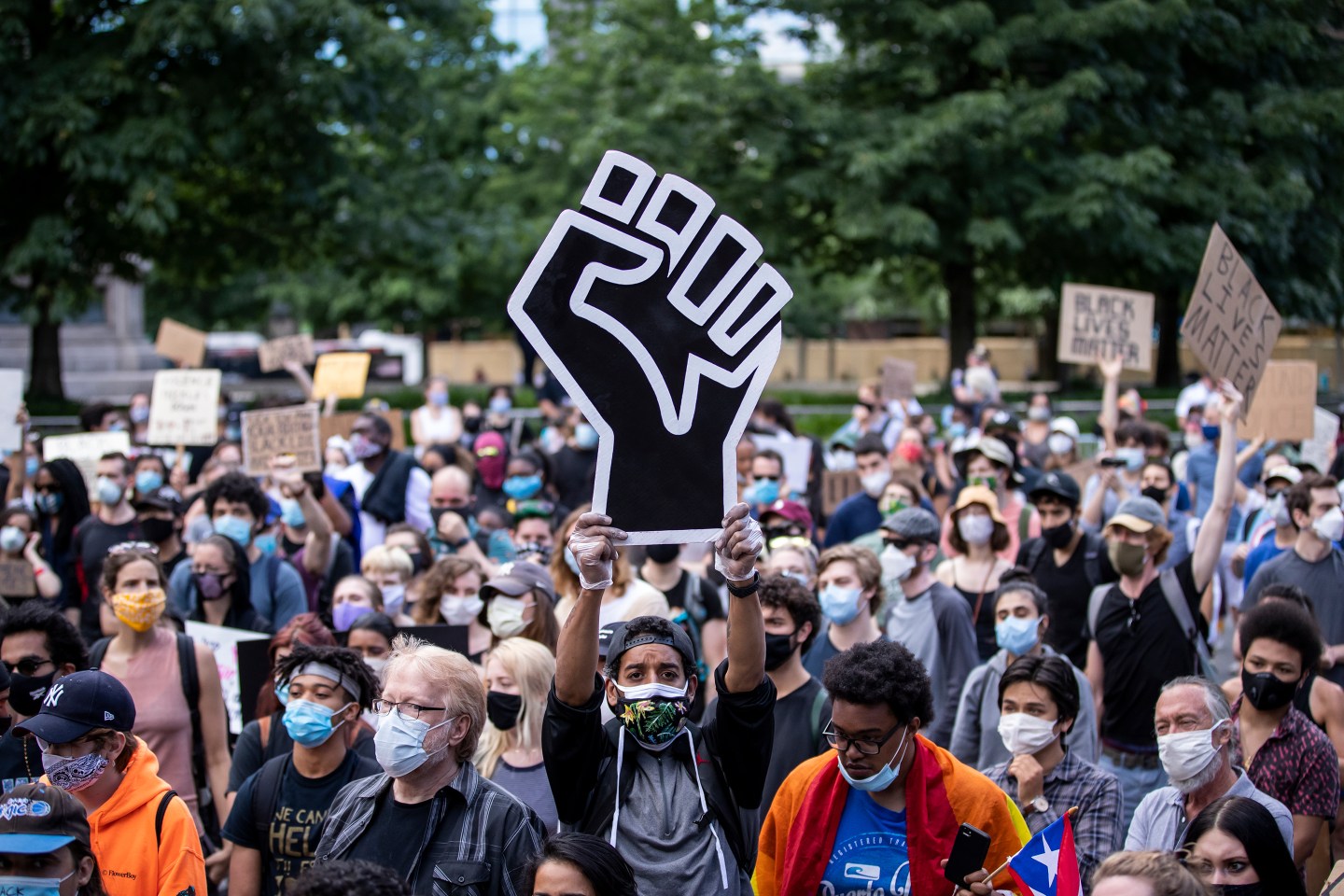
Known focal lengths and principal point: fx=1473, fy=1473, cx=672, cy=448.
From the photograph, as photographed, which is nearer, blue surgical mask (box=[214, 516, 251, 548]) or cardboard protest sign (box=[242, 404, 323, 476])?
blue surgical mask (box=[214, 516, 251, 548])

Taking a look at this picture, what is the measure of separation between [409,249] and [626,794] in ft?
69.8

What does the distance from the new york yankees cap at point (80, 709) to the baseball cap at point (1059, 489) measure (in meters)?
4.86

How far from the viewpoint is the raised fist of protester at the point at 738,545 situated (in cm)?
368

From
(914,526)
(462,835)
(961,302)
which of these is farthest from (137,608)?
(961,302)

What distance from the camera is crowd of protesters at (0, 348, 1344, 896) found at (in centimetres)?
383

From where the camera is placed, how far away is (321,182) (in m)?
22.9

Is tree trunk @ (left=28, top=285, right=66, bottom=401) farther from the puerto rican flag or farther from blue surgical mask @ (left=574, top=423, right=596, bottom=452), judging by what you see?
the puerto rican flag

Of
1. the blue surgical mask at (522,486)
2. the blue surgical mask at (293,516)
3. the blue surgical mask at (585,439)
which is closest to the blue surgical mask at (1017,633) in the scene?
the blue surgical mask at (293,516)

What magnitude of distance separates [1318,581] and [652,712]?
467 cm

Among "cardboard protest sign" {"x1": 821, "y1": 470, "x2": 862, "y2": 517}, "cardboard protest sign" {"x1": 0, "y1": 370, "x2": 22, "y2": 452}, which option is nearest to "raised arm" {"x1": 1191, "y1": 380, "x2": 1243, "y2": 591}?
"cardboard protest sign" {"x1": 821, "y1": 470, "x2": 862, "y2": 517}

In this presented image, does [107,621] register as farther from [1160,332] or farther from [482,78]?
[482,78]

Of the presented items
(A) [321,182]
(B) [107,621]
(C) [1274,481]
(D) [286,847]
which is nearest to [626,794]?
(D) [286,847]

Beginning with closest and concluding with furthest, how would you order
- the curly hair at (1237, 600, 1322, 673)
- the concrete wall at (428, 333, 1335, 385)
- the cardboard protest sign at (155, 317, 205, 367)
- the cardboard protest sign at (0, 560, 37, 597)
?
the curly hair at (1237, 600, 1322, 673) → the cardboard protest sign at (0, 560, 37, 597) → the cardboard protest sign at (155, 317, 205, 367) → the concrete wall at (428, 333, 1335, 385)

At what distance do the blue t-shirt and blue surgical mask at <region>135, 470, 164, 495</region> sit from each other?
7.53 m
